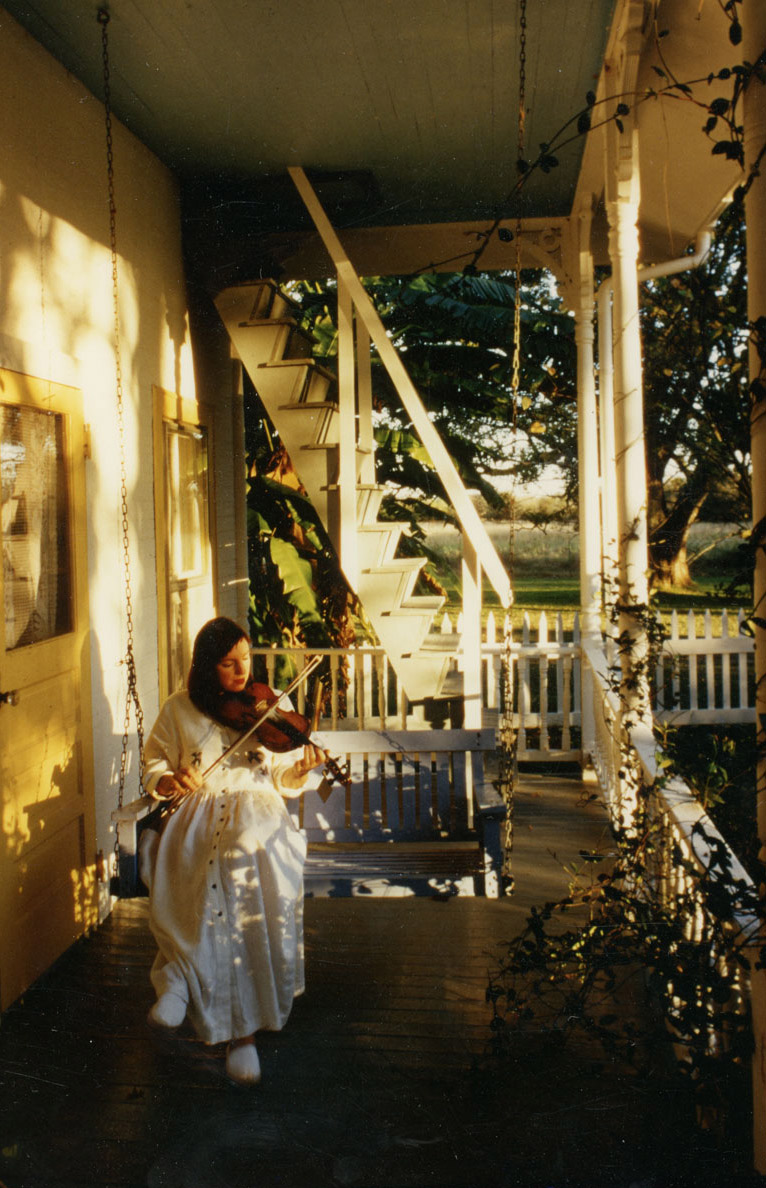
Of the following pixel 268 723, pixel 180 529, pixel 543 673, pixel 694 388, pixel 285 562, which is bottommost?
pixel 543 673

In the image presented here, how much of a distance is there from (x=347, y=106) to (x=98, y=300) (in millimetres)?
1518

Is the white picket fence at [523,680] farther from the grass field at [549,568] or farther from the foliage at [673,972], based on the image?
the grass field at [549,568]

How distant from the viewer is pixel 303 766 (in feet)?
11.1

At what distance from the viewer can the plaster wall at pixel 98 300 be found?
3.72m

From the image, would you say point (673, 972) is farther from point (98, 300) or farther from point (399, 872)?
point (98, 300)

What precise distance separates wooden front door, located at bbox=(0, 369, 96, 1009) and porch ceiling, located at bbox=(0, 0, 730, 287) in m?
1.49

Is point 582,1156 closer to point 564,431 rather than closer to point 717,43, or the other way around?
point 717,43

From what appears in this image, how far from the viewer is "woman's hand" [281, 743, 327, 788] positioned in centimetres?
338

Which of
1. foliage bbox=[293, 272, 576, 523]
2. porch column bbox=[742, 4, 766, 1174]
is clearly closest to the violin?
porch column bbox=[742, 4, 766, 1174]

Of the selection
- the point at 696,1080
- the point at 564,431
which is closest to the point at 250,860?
the point at 696,1080

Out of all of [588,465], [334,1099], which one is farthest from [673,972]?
[588,465]

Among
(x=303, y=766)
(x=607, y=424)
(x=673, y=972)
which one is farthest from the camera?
(x=607, y=424)

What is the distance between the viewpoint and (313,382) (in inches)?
237

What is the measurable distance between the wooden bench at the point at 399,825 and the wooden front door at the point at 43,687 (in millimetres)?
368
